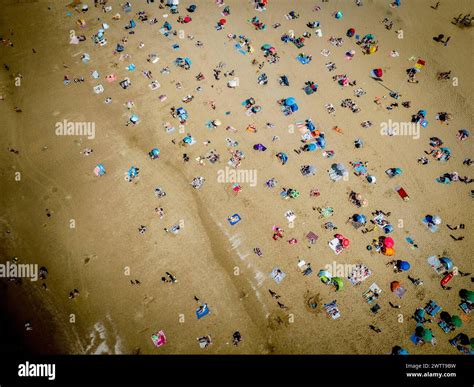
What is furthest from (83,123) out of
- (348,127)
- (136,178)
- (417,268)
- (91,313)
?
(417,268)

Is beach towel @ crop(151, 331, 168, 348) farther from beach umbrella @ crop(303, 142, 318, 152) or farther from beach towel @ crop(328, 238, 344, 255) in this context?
beach umbrella @ crop(303, 142, 318, 152)

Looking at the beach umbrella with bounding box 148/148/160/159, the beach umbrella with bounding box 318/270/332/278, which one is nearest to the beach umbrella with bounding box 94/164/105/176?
the beach umbrella with bounding box 148/148/160/159

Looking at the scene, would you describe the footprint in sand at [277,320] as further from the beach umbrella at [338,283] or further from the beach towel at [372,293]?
the beach towel at [372,293]

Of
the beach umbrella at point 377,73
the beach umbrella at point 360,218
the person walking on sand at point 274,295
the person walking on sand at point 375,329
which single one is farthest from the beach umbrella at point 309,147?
the person walking on sand at point 375,329

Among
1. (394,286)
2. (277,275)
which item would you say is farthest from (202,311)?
(394,286)

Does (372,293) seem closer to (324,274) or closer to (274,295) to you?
(324,274)

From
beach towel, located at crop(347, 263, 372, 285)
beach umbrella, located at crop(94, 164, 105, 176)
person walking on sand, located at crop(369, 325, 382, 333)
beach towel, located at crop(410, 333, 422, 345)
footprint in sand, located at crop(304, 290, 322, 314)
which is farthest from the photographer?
beach umbrella, located at crop(94, 164, 105, 176)
